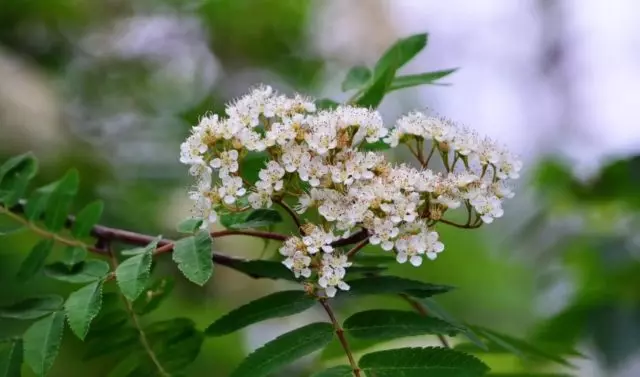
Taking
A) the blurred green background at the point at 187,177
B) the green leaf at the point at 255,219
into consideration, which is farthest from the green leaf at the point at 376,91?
the blurred green background at the point at 187,177

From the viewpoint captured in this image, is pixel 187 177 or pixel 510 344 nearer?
pixel 510 344

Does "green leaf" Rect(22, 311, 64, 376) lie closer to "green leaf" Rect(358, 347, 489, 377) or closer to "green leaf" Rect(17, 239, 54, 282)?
"green leaf" Rect(17, 239, 54, 282)

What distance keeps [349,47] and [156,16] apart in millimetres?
1203

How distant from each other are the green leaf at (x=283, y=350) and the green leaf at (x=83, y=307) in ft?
0.51

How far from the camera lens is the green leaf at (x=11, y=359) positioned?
864 millimetres

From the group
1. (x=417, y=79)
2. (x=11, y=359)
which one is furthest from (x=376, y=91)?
(x=11, y=359)

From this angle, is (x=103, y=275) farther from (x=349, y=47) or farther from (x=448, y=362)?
(x=349, y=47)

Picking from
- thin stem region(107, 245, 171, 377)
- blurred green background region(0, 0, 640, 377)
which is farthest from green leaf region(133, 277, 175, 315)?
blurred green background region(0, 0, 640, 377)

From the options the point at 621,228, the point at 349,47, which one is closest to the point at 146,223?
the point at 621,228

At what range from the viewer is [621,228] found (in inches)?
76.5

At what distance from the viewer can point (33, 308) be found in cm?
88

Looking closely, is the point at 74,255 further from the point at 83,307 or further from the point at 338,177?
the point at 338,177

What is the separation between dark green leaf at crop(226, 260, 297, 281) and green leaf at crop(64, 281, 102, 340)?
17 cm

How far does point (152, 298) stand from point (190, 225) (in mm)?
196
